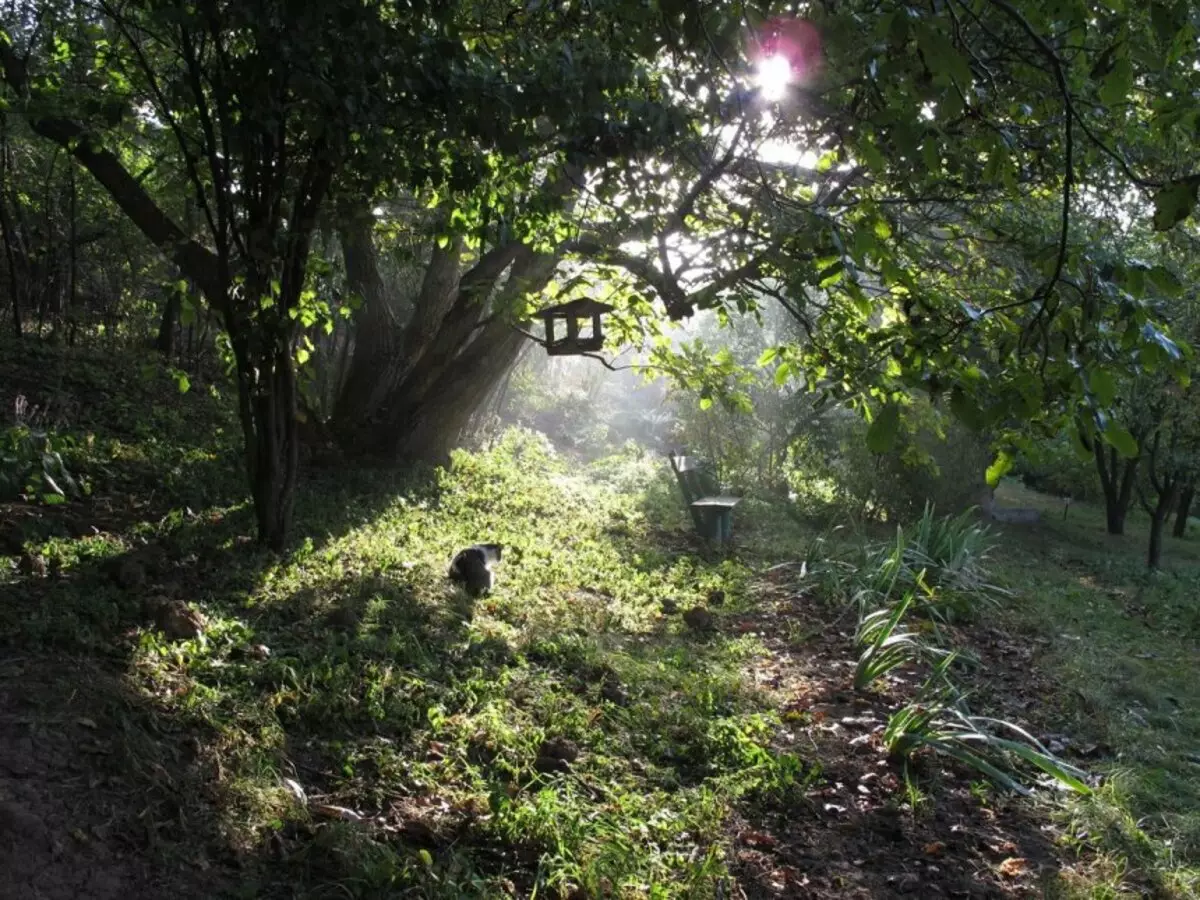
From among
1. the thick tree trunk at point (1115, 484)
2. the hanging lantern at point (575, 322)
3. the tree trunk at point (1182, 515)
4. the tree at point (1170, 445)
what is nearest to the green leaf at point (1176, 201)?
the hanging lantern at point (575, 322)

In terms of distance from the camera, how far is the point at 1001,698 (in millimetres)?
6000

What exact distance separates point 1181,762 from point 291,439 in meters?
5.50

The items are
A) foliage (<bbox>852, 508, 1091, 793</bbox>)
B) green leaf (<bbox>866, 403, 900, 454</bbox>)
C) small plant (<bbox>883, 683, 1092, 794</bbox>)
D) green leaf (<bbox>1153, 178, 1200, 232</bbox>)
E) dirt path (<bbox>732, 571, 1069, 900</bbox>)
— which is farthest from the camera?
foliage (<bbox>852, 508, 1091, 793</bbox>)

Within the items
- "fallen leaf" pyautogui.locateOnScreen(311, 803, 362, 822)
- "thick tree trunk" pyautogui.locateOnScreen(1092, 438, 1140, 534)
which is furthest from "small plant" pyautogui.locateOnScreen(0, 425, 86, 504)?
"thick tree trunk" pyautogui.locateOnScreen(1092, 438, 1140, 534)

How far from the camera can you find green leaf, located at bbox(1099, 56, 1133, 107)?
190cm

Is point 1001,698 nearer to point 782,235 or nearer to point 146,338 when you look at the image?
point 782,235

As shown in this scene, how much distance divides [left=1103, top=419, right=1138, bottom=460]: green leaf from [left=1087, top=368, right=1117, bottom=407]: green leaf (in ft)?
0.19

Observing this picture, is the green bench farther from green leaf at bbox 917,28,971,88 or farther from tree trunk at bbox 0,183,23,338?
green leaf at bbox 917,28,971,88

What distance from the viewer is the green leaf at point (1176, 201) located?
→ 1.77 meters

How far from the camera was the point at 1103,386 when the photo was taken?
1.99 meters

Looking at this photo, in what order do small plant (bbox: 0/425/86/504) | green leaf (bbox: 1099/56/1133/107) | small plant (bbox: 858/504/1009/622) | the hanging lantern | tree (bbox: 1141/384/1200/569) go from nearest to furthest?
green leaf (bbox: 1099/56/1133/107), small plant (bbox: 0/425/86/504), the hanging lantern, small plant (bbox: 858/504/1009/622), tree (bbox: 1141/384/1200/569)

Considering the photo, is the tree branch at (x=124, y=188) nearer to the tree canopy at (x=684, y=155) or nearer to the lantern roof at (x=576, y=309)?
the tree canopy at (x=684, y=155)

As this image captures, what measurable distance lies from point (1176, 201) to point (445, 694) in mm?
3673

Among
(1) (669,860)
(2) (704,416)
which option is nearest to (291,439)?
(1) (669,860)
